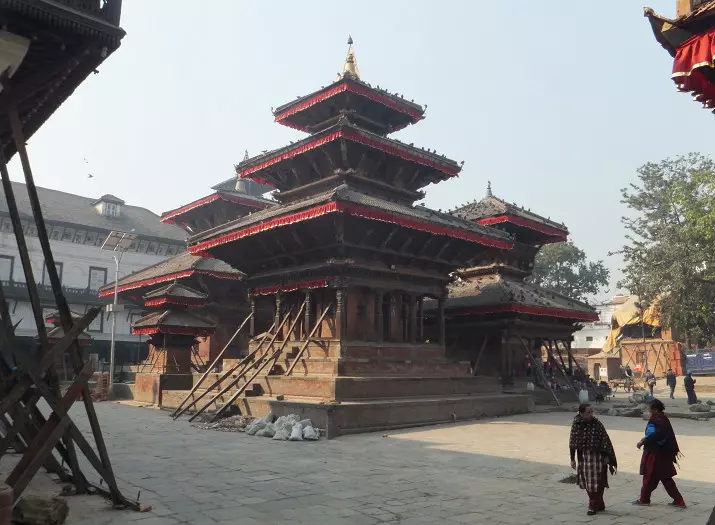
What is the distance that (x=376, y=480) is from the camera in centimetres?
863

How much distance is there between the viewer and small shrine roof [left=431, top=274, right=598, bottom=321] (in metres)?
23.1

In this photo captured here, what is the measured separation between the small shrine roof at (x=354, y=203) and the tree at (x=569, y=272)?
151ft

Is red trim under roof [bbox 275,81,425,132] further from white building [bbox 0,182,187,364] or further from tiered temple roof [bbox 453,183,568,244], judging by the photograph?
white building [bbox 0,182,187,364]

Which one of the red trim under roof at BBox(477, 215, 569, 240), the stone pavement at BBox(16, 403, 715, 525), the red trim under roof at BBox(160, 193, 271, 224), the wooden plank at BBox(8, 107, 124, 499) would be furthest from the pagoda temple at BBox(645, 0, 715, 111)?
the red trim under roof at BBox(160, 193, 271, 224)

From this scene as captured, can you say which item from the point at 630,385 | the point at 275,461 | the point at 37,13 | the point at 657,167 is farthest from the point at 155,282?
the point at 657,167

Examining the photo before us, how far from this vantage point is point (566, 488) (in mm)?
8242

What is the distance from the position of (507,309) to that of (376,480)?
15.0 meters

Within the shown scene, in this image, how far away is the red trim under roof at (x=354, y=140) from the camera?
18.9 m

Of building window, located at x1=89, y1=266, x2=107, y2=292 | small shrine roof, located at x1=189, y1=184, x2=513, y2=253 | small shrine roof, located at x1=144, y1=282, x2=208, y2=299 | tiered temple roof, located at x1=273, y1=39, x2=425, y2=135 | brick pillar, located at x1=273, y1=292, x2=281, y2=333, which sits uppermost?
tiered temple roof, located at x1=273, y1=39, x2=425, y2=135

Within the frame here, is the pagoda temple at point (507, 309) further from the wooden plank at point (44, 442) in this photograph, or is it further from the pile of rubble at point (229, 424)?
the wooden plank at point (44, 442)

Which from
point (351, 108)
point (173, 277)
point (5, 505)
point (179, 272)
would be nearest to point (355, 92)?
point (351, 108)

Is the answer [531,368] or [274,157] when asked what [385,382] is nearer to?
[274,157]

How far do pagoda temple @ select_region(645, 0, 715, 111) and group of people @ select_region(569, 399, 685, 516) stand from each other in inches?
144

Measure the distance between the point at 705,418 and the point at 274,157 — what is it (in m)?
16.6
